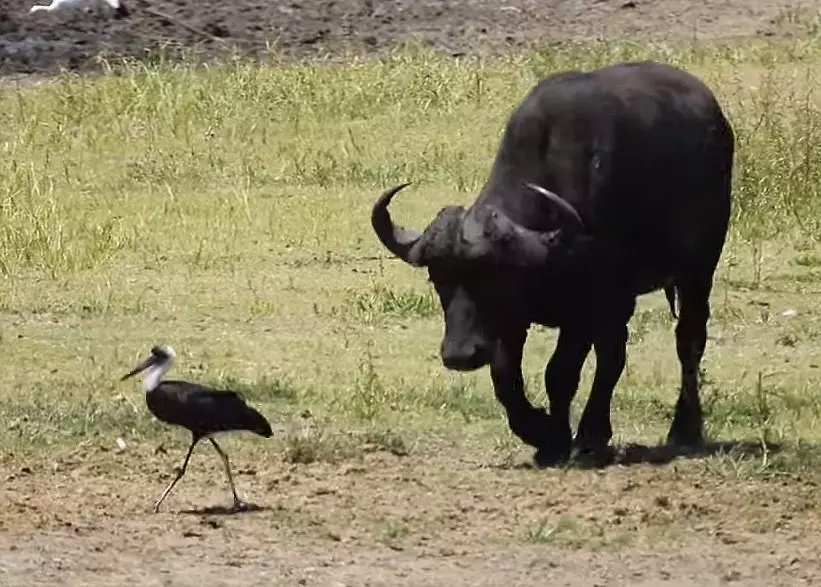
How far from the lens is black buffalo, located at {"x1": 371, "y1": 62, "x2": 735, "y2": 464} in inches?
362

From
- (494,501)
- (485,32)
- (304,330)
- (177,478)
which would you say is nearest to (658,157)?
(494,501)

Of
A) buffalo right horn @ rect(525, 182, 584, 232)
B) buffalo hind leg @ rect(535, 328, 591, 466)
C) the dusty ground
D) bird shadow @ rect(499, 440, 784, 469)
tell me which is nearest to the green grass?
bird shadow @ rect(499, 440, 784, 469)

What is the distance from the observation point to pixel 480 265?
30.0 ft

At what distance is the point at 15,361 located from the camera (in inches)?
449

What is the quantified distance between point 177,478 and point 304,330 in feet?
13.6

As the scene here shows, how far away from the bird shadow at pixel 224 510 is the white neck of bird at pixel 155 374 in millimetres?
502

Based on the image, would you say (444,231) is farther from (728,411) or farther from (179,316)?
(179,316)

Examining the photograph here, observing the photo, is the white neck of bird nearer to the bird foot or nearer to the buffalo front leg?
the bird foot

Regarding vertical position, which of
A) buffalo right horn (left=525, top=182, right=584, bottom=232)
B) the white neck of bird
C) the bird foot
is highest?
buffalo right horn (left=525, top=182, right=584, bottom=232)

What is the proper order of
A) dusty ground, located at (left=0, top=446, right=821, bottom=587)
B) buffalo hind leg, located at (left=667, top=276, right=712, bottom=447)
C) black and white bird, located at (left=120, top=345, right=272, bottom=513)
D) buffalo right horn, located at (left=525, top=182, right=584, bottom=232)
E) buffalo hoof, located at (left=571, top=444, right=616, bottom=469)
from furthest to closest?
1. buffalo hind leg, located at (left=667, top=276, right=712, bottom=447)
2. buffalo hoof, located at (left=571, top=444, right=616, bottom=469)
3. buffalo right horn, located at (left=525, top=182, right=584, bottom=232)
4. black and white bird, located at (left=120, top=345, right=272, bottom=513)
5. dusty ground, located at (left=0, top=446, right=821, bottom=587)

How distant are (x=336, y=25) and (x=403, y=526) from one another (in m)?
19.5

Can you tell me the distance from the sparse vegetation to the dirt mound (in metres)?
1.95

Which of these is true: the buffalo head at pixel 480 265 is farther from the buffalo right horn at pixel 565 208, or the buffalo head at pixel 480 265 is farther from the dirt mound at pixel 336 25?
the dirt mound at pixel 336 25

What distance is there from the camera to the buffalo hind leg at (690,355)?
998 centimetres
